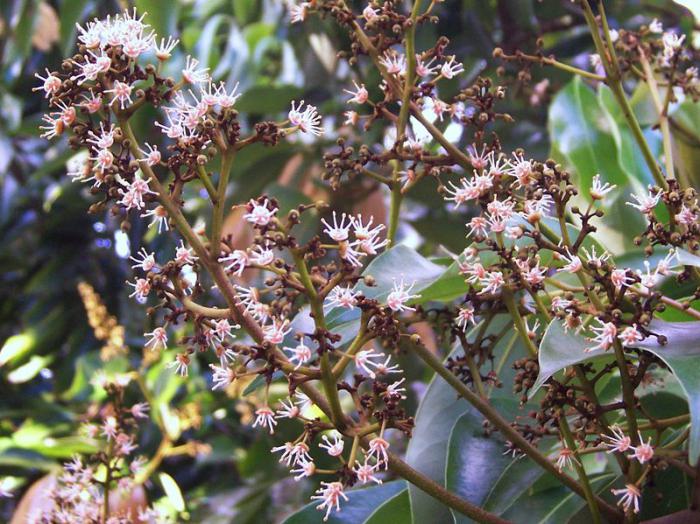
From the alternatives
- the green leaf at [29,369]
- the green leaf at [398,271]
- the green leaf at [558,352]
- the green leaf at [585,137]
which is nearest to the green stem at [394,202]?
the green leaf at [398,271]

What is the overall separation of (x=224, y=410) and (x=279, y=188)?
0.69 metres

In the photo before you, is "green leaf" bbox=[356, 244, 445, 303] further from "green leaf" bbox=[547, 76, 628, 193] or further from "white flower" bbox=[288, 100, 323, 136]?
"green leaf" bbox=[547, 76, 628, 193]

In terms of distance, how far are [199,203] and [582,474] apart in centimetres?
121

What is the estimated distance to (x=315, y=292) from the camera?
39 centimetres

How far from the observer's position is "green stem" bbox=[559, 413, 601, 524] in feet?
1.37

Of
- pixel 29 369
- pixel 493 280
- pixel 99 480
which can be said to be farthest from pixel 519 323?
pixel 29 369

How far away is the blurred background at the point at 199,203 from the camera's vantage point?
1.30 meters

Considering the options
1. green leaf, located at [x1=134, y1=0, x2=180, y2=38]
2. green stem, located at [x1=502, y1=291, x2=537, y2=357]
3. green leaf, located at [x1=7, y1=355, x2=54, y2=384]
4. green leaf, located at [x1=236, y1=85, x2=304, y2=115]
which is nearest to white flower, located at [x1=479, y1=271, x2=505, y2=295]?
green stem, located at [x1=502, y1=291, x2=537, y2=357]

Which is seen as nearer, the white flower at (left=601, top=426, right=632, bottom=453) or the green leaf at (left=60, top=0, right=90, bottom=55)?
the white flower at (left=601, top=426, right=632, bottom=453)

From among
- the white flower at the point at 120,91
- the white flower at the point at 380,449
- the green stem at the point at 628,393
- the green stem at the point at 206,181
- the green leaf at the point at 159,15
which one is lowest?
the green stem at the point at 628,393

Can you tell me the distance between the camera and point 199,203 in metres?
1.55

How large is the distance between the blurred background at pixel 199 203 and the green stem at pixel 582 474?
0.42 meters

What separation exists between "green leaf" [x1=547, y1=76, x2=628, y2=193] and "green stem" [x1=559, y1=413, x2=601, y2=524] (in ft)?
1.32

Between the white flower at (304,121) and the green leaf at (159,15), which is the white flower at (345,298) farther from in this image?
the green leaf at (159,15)
